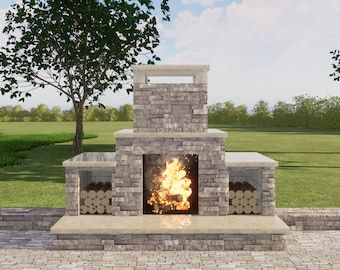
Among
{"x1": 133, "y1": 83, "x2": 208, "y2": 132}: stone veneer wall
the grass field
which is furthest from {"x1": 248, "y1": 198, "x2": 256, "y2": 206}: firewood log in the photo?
the grass field

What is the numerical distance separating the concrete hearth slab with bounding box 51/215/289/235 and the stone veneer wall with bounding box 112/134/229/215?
281 millimetres

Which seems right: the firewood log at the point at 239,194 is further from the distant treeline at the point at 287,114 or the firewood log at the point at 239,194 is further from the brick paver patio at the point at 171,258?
the distant treeline at the point at 287,114

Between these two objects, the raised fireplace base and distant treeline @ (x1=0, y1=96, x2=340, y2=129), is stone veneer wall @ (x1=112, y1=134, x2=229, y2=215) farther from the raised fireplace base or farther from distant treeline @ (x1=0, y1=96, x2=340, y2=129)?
distant treeline @ (x1=0, y1=96, x2=340, y2=129)

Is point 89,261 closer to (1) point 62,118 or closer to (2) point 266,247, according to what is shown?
(2) point 266,247

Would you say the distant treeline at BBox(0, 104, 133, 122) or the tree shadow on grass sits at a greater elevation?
the distant treeline at BBox(0, 104, 133, 122)

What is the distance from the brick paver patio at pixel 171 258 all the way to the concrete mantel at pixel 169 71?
3.61 meters

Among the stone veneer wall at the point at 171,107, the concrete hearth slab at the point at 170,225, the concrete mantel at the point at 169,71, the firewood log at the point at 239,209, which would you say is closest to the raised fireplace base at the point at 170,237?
the concrete hearth slab at the point at 170,225

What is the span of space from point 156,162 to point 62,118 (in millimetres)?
73849

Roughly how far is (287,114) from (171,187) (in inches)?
2379

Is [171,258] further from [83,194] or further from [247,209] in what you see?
[83,194]


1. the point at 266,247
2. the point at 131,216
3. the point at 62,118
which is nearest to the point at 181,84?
the point at 131,216

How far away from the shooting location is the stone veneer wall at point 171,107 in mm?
11031

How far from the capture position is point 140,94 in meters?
11.0

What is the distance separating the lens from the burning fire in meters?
11.4
